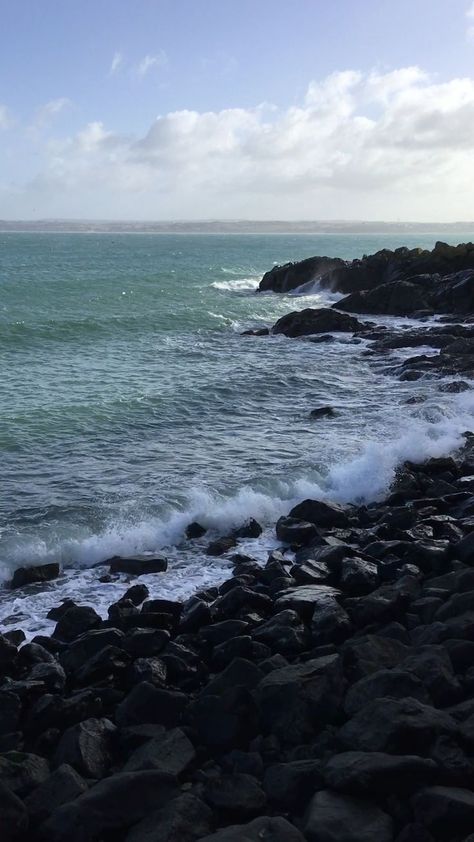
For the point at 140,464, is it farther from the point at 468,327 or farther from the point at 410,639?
the point at 468,327

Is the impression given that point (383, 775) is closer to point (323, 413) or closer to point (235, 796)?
point (235, 796)

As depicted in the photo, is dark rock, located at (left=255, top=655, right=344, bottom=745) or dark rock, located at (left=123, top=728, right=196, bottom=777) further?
dark rock, located at (left=255, top=655, right=344, bottom=745)

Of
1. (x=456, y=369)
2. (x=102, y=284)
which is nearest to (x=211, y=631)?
(x=456, y=369)

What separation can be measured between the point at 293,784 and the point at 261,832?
2.30ft

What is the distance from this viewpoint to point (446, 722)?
675 cm

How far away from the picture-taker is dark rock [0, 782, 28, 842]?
6176 mm

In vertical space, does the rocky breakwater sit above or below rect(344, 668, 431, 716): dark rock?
below

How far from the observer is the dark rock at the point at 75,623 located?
999 cm

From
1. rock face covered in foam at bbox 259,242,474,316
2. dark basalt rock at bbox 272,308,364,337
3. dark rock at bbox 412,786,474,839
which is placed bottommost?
dark rock at bbox 412,786,474,839

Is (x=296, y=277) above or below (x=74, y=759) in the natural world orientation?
above

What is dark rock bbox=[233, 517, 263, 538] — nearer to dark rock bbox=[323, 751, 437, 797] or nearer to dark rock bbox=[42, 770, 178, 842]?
dark rock bbox=[42, 770, 178, 842]

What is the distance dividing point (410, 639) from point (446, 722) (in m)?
2.22

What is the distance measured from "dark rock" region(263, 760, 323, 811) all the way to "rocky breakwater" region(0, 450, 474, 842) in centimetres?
2

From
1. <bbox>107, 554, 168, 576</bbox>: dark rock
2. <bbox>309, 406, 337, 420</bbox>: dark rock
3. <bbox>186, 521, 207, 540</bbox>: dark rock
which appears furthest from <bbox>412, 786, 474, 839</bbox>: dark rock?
<bbox>309, 406, 337, 420</bbox>: dark rock
